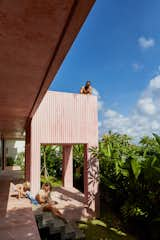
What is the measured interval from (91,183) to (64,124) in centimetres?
291

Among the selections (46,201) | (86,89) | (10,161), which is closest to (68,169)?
(46,201)

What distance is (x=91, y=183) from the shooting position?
8992 mm

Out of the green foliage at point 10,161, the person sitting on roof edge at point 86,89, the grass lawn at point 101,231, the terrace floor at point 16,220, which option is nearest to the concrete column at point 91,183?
the grass lawn at point 101,231

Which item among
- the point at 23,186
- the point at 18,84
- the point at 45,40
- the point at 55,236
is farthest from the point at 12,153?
the point at 45,40

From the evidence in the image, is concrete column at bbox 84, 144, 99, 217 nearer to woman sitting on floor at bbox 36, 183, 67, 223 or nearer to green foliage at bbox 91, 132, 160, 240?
green foliage at bbox 91, 132, 160, 240

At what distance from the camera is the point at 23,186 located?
7.78 m

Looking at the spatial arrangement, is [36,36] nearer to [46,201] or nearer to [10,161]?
[46,201]

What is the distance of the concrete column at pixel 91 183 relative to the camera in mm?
8852

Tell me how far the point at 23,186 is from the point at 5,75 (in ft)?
18.1

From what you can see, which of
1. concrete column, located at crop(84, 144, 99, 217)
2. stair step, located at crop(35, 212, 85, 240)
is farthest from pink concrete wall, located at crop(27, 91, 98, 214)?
stair step, located at crop(35, 212, 85, 240)

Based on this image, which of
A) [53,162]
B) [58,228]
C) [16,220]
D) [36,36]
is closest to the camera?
[36,36]

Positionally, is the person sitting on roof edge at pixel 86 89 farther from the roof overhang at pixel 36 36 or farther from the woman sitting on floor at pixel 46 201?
the roof overhang at pixel 36 36

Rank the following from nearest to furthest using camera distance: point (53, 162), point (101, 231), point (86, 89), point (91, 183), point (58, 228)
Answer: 1. point (58, 228)
2. point (101, 231)
3. point (91, 183)
4. point (86, 89)
5. point (53, 162)

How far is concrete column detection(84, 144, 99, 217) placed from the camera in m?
8.85
